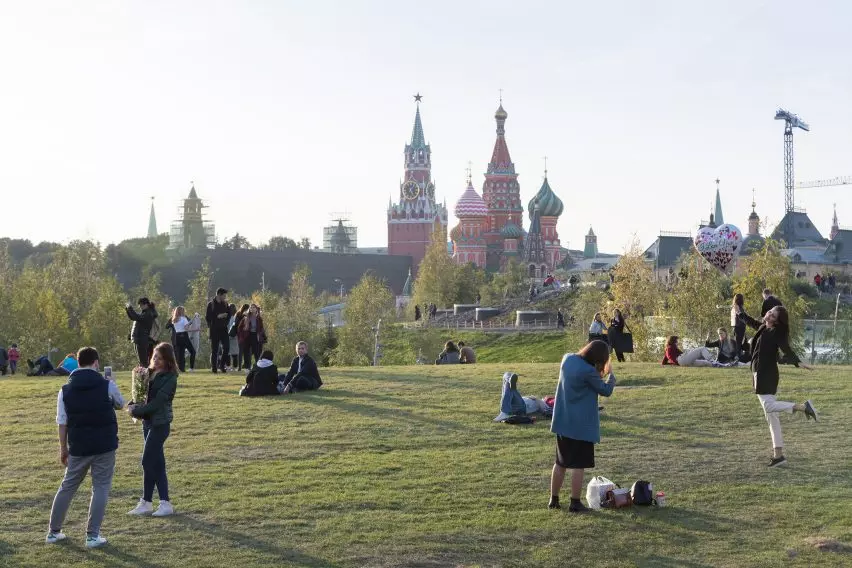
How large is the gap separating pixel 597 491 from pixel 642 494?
55cm

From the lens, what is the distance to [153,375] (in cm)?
1334

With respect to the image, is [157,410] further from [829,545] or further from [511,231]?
[511,231]

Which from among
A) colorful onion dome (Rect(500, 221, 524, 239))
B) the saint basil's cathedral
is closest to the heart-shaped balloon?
the saint basil's cathedral

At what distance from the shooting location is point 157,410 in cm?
1330

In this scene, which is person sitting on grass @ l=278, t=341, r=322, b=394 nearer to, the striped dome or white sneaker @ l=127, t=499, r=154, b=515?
white sneaker @ l=127, t=499, r=154, b=515

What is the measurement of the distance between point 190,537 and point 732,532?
603 cm

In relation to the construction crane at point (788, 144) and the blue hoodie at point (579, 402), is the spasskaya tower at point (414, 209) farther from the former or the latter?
the blue hoodie at point (579, 402)

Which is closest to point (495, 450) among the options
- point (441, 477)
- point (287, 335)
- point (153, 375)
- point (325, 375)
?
point (441, 477)

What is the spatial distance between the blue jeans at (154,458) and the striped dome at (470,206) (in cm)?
15221

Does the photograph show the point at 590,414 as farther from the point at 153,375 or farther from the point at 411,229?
the point at 411,229

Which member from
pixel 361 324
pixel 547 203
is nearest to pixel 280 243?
pixel 547 203

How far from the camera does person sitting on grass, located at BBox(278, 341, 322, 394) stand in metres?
23.0

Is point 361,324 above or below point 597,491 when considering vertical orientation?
above

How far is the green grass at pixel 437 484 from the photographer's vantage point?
1249cm
